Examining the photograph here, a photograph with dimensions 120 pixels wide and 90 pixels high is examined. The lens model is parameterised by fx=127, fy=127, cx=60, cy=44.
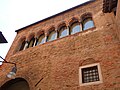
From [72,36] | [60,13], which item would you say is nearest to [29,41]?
[60,13]

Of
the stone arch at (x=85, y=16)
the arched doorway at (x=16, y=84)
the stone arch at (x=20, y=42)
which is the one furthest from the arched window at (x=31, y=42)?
the stone arch at (x=85, y=16)

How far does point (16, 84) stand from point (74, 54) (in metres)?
3.41

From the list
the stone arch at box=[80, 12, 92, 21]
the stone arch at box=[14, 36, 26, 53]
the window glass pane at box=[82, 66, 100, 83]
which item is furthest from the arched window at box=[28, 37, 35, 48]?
the window glass pane at box=[82, 66, 100, 83]

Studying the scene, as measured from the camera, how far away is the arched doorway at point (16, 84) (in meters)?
6.24

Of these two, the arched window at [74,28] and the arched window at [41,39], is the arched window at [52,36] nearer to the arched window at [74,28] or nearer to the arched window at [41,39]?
the arched window at [41,39]

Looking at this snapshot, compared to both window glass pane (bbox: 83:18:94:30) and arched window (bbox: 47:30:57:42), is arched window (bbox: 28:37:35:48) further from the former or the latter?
window glass pane (bbox: 83:18:94:30)

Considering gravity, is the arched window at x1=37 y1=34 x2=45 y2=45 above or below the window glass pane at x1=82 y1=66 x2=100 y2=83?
above

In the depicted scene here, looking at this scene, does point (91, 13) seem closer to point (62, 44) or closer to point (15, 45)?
point (62, 44)

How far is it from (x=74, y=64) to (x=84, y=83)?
977 millimetres

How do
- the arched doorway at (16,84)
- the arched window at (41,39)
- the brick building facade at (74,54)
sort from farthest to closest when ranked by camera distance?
the arched window at (41,39)
the arched doorway at (16,84)
the brick building facade at (74,54)

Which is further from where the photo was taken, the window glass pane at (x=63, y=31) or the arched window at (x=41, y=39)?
the arched window at (x=41, y=39)

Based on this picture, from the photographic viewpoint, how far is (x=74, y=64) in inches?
207

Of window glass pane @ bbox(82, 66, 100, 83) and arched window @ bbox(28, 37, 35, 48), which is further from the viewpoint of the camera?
arched window @ bbox(28, 37, 35, 48)

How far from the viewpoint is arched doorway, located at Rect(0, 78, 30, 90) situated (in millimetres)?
6236
